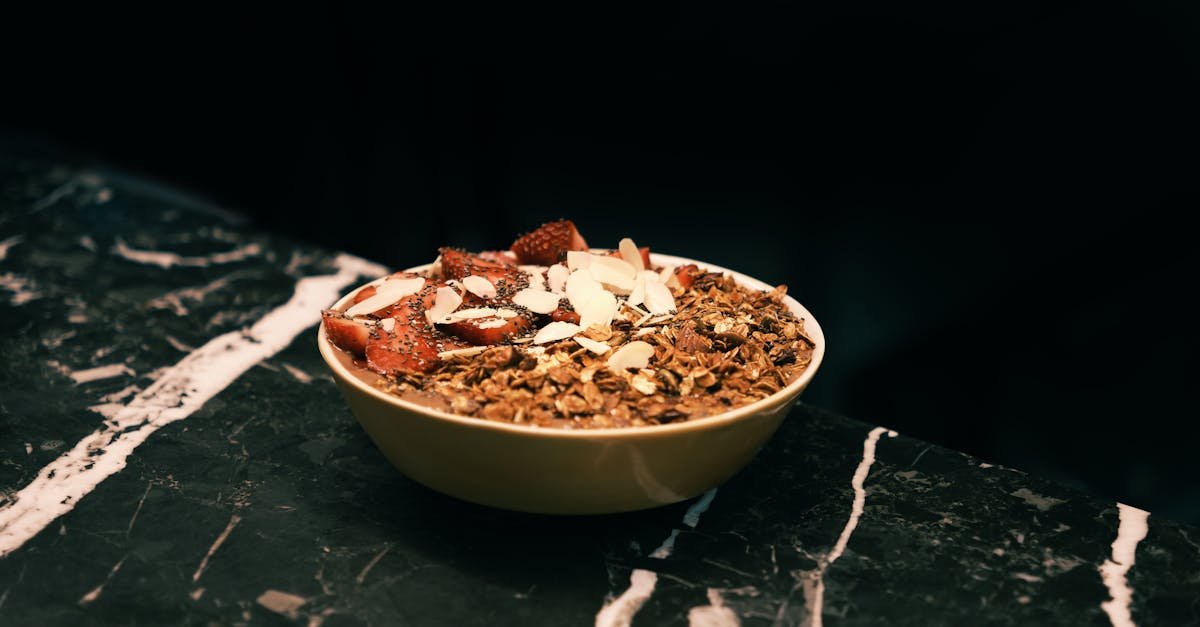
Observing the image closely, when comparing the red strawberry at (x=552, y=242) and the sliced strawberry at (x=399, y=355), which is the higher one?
→ the red strawberry at (x=552, y=242)

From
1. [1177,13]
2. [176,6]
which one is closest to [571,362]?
[1177,13]

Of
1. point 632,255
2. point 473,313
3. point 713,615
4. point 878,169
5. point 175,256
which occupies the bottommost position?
point 175,256

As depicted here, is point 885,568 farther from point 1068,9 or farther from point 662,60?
point 662,60

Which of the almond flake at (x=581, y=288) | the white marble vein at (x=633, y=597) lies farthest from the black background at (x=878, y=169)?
the white marble vein at (x=633, y=597)

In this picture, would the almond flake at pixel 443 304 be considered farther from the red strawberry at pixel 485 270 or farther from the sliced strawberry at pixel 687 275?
the sliced strawberry at pixel 687 275

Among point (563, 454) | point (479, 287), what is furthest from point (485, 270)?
point (563, 454)

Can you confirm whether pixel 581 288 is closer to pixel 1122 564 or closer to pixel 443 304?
pixel 443 304
